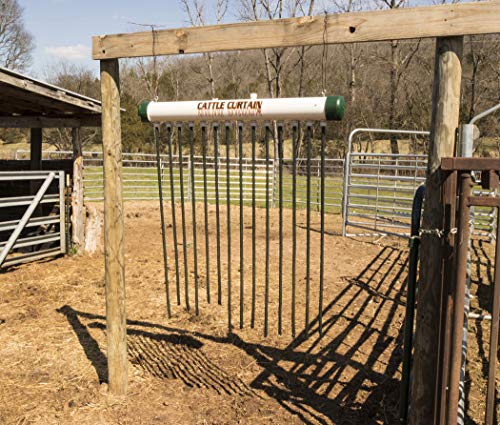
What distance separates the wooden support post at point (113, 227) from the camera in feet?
10.9

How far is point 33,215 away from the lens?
8016 mm

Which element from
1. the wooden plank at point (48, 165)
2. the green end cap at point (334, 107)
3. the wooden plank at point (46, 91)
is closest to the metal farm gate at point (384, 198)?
the wooden plank at point (46, 91)

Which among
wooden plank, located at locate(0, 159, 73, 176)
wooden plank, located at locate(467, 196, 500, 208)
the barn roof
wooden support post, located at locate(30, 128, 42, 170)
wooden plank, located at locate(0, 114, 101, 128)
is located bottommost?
wooden plank, located at locate(467, 196, 500, 208)

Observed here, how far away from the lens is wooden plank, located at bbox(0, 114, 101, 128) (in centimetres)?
744

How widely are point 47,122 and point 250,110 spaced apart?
5.96 meters

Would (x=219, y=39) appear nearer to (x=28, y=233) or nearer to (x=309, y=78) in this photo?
(x=28, y=233)

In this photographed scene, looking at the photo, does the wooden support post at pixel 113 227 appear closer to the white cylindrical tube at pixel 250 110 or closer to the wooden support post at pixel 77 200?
the white cylindrical tube at pixel 250 110

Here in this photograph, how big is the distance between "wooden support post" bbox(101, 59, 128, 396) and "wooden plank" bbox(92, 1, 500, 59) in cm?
25

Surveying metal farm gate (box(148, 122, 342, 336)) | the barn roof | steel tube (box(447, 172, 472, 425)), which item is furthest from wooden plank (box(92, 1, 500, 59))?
the barn roof

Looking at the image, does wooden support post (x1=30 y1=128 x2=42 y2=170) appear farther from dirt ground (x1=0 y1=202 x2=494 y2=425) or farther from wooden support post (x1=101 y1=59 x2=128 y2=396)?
wooden support post (x1=101 y1=59 x2=128 y2=396)

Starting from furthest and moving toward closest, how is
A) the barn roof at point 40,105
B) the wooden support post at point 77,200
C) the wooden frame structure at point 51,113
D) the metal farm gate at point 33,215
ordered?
1. the wooden support post at point 77,200
2. the metal farm gate at point 33,215
3. the wooden frame structure at point 51,113
4. the barn roof at point 40,105

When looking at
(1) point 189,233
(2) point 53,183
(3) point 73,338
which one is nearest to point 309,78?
(1) point 189,233

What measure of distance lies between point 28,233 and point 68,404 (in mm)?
5333

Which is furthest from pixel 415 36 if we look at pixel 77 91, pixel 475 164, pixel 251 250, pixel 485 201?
pixel 77 91
